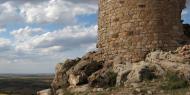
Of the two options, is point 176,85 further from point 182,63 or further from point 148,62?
point 148,62

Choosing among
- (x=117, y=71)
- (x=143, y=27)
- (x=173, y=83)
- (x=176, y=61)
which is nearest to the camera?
(x=173, y=83)

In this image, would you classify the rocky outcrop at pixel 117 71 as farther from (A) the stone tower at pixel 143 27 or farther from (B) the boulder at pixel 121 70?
(A) the stone tower at pixel 143 27

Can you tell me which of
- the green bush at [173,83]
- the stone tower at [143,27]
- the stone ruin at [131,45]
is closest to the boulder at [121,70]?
the stone ruin at [131,45]

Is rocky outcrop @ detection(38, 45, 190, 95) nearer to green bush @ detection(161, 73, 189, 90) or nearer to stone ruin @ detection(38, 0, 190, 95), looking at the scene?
stone ruin @ detection(38, 0, 190, 95)

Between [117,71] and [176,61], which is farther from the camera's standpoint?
[117,71]

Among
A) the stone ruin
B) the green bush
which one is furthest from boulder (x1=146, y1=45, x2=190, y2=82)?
the green bush

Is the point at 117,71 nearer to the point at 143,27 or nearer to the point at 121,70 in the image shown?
the point at 121,70

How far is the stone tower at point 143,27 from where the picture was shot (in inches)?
770

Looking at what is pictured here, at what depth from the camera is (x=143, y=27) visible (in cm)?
1969

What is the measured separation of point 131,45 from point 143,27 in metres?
1.03

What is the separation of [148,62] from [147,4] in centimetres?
289

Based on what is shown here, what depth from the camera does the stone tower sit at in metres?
19.5

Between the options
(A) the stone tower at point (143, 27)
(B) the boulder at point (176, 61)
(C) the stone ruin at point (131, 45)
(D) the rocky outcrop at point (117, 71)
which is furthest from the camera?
(A) the stone tower at point (143, 27)

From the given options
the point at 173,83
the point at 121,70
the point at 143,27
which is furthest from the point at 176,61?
the point at 143,27
